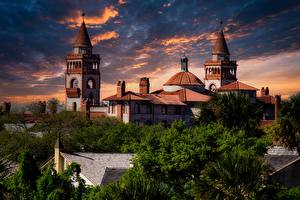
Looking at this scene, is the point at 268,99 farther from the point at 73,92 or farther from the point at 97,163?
the point at 97,163

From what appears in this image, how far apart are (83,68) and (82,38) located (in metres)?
7.47

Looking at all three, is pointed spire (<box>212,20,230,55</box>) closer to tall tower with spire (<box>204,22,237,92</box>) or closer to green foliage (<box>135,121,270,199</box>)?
tall tower with spire (<box>204,22,237,92</box>)

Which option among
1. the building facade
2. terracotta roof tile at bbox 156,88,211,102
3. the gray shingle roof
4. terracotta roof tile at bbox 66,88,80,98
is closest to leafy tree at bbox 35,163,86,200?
the gray shingle roof

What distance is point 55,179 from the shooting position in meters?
41.6

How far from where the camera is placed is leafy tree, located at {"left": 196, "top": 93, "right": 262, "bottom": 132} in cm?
6469

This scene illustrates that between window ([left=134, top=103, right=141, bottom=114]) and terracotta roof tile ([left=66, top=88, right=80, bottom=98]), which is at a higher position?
terracotta roof tile ([left=66, top=88, right=80, bottom=98])

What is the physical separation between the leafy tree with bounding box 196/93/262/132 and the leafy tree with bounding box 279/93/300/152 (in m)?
3.35

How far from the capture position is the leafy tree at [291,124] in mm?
61000

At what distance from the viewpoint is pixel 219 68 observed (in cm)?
16662

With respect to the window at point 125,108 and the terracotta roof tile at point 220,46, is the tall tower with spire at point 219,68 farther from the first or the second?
the window at point 125,108

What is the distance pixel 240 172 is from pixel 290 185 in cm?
1698

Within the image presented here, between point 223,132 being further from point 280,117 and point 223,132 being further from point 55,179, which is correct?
point 280,117

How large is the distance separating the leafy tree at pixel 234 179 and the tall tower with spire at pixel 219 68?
136m

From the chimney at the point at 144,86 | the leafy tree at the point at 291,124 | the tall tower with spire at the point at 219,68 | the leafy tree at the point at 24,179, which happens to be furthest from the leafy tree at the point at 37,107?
the leafy tree at the point at 24,179
